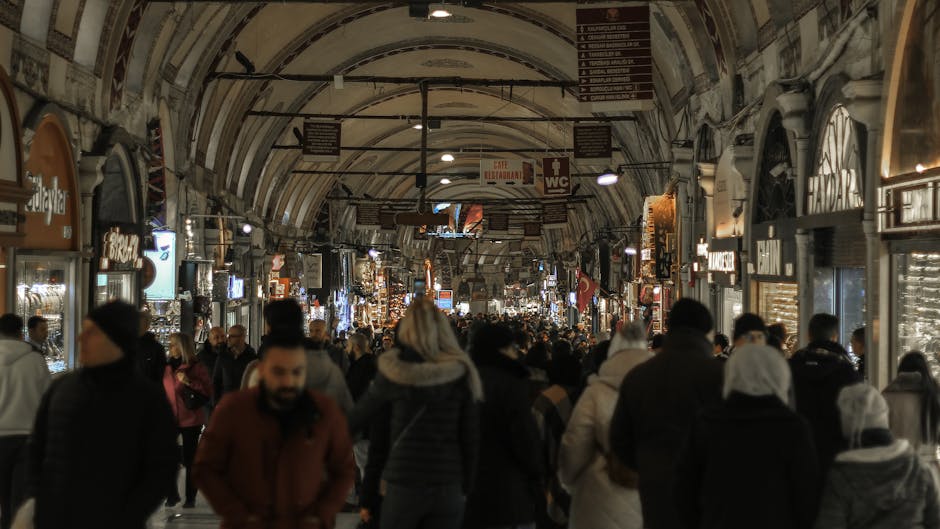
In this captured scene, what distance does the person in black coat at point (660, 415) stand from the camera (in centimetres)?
496

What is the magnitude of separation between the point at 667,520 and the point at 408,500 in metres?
1.04

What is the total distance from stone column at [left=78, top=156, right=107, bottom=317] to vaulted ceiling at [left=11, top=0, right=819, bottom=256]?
1162mm

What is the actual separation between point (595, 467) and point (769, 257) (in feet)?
30.4

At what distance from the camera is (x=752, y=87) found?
15.6m

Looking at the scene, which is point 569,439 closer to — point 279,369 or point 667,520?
point 667,520

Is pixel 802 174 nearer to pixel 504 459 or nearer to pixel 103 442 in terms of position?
→ pixel 504 459

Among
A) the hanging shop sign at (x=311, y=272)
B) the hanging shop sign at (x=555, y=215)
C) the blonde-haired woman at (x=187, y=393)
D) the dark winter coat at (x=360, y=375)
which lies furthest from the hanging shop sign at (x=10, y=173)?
the hanging shop sign at (x=311, y=272)

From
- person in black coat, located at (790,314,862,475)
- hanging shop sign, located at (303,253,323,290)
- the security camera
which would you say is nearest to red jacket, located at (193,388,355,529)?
person in black coat, located at (790,314,862,475)

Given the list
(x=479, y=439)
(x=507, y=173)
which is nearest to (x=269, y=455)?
(x=479, y=439)

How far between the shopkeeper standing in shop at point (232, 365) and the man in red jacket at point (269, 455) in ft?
17.1

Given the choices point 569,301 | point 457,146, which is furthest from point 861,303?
point 569,301

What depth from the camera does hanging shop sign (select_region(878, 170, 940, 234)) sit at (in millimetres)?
8625

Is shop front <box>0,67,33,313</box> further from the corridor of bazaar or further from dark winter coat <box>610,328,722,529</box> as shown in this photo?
dark winter coat <box>610,328,722,529</box>

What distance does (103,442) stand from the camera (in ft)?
13.4
